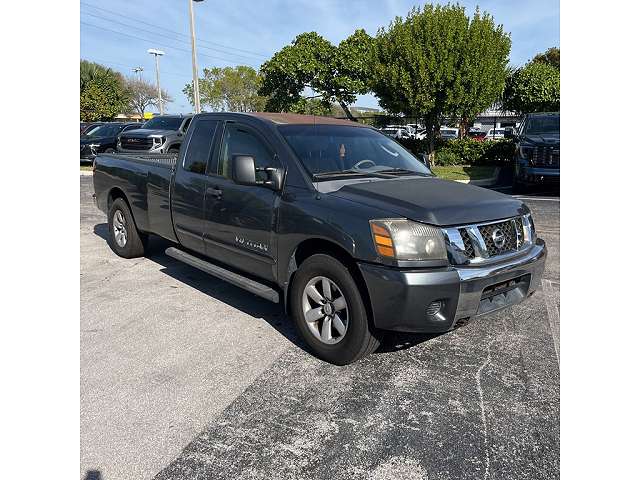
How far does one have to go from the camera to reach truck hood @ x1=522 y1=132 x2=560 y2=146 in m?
11.4

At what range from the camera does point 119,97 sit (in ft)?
148

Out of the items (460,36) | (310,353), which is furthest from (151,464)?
(460,36)

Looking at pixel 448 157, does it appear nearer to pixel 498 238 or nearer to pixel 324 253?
pixel 498 238

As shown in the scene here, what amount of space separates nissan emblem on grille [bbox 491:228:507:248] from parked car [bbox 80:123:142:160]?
17583mm

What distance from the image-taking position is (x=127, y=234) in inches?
245

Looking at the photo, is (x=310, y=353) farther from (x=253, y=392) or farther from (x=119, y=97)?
(x=119, y=97)

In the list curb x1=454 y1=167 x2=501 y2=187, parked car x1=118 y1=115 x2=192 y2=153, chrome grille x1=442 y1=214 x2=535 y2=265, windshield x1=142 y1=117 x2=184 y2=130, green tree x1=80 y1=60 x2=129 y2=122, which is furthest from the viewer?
green tree x1=80 y1=60 x2=129 y2=122

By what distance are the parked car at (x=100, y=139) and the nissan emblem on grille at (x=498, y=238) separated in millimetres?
17583

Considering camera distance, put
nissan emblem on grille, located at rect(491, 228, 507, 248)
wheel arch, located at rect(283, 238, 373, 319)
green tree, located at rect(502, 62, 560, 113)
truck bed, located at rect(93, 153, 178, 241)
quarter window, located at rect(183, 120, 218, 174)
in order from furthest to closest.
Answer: green tree, located at rect(502, 62, 560, 113), truck bed, located at rect(93, 153, 178, 241), quarter window, located at rect(183, 120, 218, 174), nissan emblem on grille, located at rect(491, 228, 507, 248), wheel arch, located at rect(283, 238, 373, 319)

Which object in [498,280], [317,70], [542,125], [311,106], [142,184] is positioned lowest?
[498,280]

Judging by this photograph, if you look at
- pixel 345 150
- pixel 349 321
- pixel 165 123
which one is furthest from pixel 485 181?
pixel 349 321

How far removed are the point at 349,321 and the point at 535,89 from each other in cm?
2505

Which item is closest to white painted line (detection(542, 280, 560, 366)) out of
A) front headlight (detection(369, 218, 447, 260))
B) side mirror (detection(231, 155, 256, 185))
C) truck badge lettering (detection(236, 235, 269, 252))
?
front headlight (detection(369, 218, 447, 260))

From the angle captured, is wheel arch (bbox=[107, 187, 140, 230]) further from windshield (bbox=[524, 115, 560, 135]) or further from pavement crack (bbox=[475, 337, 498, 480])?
windshield (bbox=[524, 115, 560, 135])
